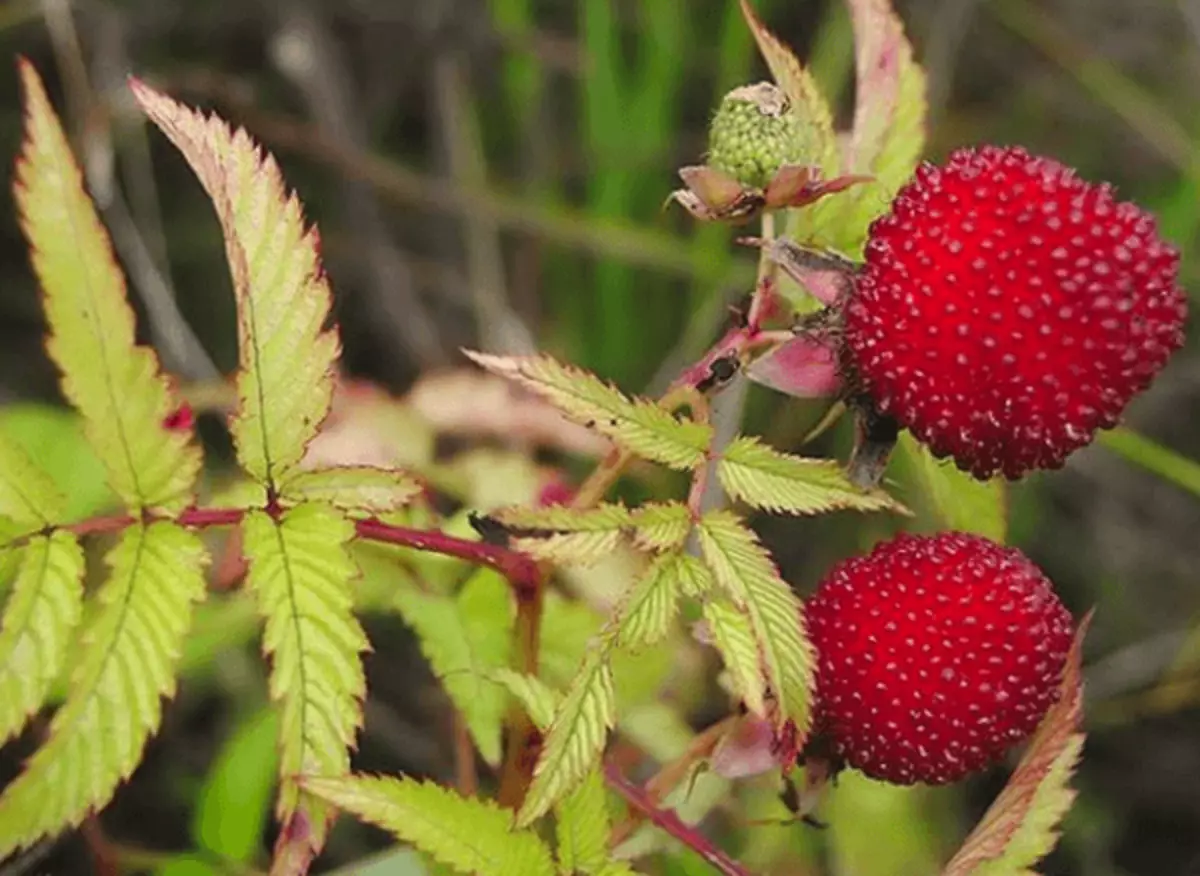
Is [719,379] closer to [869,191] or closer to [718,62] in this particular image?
[869,191]

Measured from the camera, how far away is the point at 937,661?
3.61ft

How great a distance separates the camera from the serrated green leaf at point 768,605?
39.9 inches

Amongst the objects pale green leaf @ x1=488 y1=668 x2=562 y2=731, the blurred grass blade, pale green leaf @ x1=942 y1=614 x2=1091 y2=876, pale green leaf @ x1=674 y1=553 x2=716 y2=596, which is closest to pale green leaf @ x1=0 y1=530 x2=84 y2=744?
pale green leaf @ x1=488 y1=668 x2=562 y2=731

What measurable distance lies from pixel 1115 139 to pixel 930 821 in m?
1.45

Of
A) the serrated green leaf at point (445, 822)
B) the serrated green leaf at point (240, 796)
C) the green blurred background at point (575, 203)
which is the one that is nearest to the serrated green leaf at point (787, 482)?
the serrated green leaf at point (445, 822)

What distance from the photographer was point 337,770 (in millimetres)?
1029

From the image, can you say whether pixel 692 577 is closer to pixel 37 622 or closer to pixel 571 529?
pixel 571 529

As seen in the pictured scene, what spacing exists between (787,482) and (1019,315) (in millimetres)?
187

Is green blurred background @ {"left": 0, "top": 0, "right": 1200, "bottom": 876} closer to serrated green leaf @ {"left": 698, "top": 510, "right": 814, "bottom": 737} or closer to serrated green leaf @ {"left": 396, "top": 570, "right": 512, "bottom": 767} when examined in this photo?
serrated green leaf @ {"left": 396, "top": 570, "right": 512, "bottom": 767}

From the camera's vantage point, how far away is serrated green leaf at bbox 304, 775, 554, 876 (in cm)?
102

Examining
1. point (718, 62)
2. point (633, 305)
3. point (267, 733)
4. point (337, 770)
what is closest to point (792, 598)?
point (337, 770)

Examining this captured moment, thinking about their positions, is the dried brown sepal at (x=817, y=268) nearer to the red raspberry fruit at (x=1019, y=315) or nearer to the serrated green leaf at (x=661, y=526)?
the red raspberry fruit at (x=1019, y=315)

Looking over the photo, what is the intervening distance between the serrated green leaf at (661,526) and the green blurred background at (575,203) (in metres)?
1.22

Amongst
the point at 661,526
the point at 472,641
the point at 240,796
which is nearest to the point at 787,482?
the point at 661,526
